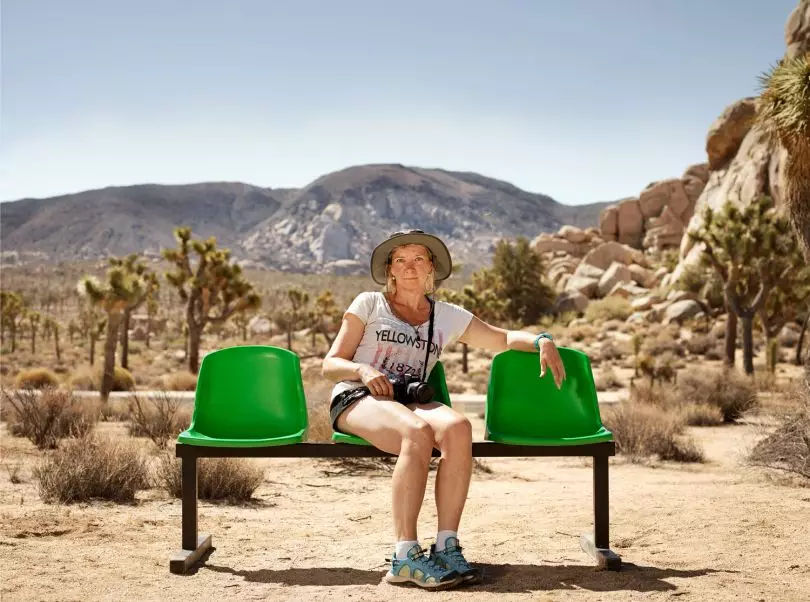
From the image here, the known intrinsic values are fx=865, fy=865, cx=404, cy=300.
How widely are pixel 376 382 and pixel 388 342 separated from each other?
0.33 meters

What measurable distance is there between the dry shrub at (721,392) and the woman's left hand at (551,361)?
12.3m

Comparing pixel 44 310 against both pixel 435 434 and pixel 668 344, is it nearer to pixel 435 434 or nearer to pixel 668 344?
pixel 668 344

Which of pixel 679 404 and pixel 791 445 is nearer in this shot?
pixel 791 445

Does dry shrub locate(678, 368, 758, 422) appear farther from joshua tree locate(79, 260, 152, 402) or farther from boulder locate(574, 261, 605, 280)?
boulder locate(574, 261, 605, 280)

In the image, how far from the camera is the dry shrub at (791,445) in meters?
8.33

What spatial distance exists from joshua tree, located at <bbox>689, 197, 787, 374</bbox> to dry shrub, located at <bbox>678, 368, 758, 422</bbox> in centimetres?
627

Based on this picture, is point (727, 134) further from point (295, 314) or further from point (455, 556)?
point (455, 556)

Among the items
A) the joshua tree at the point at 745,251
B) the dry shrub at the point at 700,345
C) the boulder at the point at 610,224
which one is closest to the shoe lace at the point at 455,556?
the joshua tree at the point at 745,251

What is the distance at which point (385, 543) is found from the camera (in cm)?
581

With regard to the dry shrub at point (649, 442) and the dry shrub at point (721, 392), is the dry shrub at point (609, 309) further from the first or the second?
the dry shrub at point (649, 442)

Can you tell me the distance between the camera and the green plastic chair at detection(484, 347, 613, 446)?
17.0 feet

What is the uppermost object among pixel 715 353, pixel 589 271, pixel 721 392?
pixel 589 271

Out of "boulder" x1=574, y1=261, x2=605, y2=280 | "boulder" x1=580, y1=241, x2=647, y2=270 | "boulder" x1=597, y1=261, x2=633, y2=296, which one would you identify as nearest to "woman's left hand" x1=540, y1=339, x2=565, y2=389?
"boulder" x1=597, y1=261, x2=633, y2=296

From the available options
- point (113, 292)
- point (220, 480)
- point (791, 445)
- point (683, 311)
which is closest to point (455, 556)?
point (220, 480)
